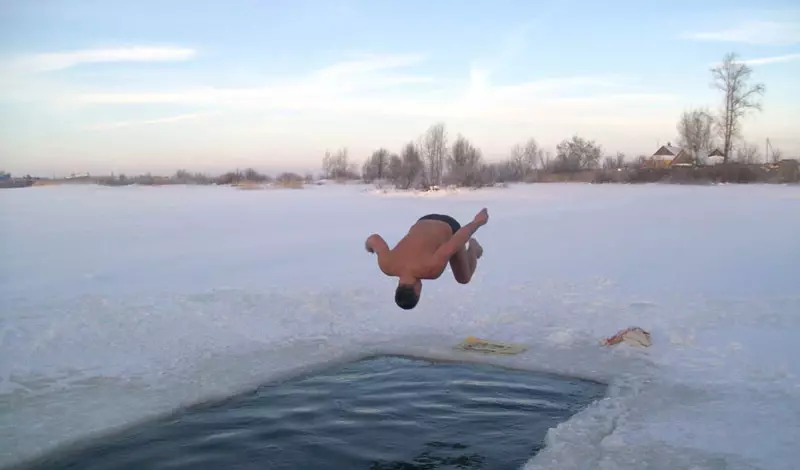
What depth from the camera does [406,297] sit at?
4418 mm

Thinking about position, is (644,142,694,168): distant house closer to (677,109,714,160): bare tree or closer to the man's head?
(677,109,714,160): bare tree

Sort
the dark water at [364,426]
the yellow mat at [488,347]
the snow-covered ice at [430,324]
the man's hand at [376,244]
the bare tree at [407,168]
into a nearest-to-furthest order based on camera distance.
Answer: the dark water at [364,426] → the man's hand at [376,244] → the snow-covered ice at [430,324] → the yellow mat at [488,347] → the bare tree at [407,168]

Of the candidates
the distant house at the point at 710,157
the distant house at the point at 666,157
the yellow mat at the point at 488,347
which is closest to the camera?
the yellow mat at the point at 488,347

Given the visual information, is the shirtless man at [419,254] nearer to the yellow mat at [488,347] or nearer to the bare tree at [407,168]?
the yellow mat at [488,347]

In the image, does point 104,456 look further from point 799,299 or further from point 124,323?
point 799,299

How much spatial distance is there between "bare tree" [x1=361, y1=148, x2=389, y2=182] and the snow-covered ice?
39.8 meters

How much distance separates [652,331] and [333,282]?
4.51 m

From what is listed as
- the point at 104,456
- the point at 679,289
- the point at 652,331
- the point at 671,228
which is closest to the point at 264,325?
the point at 104,456

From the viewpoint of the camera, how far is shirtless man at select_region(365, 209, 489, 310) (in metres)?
4.45

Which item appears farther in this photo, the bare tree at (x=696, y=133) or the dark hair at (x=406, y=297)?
the bare tree at (x=696, y=133)

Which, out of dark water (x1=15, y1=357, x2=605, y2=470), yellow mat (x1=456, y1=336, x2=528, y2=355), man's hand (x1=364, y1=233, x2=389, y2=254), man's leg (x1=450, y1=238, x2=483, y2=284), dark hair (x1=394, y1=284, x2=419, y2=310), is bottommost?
dark water (x1=15, y1=357, x2=605, y2=470)

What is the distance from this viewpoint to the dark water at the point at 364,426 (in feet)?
15.1

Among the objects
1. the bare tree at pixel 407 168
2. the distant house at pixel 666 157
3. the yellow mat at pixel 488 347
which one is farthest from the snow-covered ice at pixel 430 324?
the distant house at pixel 666 157

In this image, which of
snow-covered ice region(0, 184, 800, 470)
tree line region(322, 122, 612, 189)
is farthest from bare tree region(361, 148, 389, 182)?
snow-covered ice region(0, 184, 800, 470)
